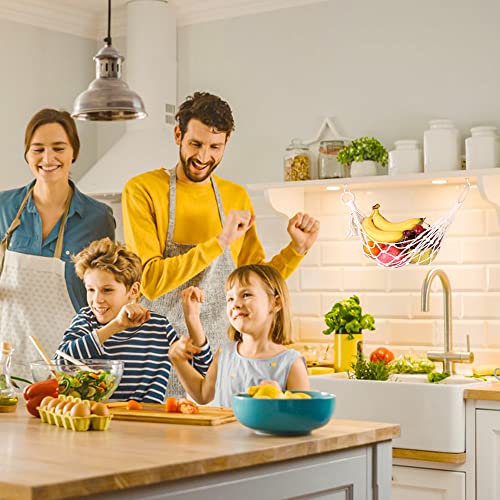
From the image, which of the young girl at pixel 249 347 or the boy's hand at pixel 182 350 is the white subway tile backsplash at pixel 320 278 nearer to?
the young girl at pixel 249 347

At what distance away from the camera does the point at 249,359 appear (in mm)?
2633

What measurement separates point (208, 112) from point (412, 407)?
1304 millimetres

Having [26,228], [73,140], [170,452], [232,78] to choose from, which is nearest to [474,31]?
[232,78]

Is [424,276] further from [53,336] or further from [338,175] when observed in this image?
[53,336]

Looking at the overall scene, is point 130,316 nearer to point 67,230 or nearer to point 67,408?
point 67,408

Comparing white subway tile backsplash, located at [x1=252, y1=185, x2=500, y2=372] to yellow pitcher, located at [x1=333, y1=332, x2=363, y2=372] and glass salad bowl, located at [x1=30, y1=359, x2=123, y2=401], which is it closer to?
→ yellow pitcher, located at [x1=333, y1=332, x2=363, y2=372]

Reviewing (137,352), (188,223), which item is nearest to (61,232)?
(188,223)

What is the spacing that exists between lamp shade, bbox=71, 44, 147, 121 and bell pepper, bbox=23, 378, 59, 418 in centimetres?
120

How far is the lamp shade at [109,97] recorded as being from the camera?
3.19 metres

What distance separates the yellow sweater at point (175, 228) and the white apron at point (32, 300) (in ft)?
1.22

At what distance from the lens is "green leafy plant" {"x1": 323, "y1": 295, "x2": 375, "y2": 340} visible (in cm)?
406

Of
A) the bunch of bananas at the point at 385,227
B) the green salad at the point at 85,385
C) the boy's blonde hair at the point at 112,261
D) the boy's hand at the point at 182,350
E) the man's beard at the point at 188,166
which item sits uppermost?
the man's beard at the point at 188,166

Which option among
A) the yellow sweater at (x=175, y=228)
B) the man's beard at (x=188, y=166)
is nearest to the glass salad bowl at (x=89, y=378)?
the yellow sweater at (x=175, y=228)

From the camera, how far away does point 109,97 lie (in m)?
3.20
